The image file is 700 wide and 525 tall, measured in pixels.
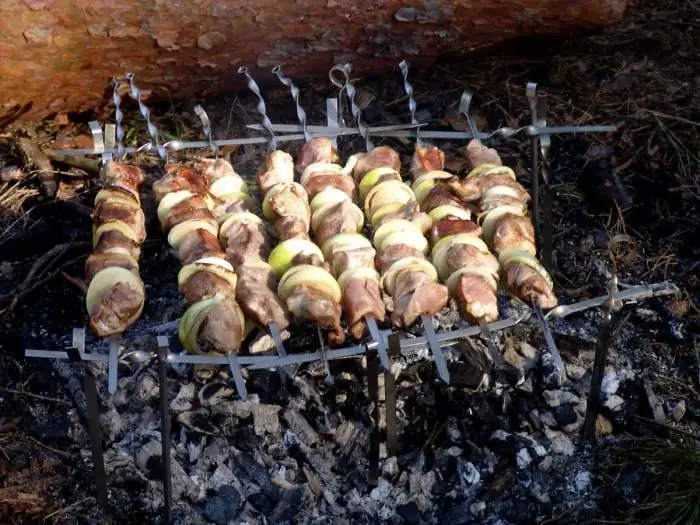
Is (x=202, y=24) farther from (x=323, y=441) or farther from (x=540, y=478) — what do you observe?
(x=540, y=478)

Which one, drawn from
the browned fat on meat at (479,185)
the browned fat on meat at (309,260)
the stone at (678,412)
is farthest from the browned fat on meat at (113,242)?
the stone at (678,412)

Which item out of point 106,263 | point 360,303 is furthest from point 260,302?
point 106,263

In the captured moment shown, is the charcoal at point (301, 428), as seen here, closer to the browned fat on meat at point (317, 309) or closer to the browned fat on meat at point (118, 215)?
the browned fat on meat at point (317, 309)

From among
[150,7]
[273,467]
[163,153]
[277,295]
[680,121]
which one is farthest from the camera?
[680,121]

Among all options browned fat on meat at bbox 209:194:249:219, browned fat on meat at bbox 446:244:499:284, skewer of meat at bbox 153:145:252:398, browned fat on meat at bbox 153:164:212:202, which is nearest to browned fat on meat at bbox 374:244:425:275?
browned fat on meat at bbox 446:244:499:284

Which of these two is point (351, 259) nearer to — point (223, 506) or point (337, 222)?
point (337, 222)

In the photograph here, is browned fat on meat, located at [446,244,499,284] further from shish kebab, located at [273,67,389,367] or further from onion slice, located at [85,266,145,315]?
onion slice, located at [85,266,145,315]

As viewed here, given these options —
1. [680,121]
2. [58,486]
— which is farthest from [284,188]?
[680,121]
